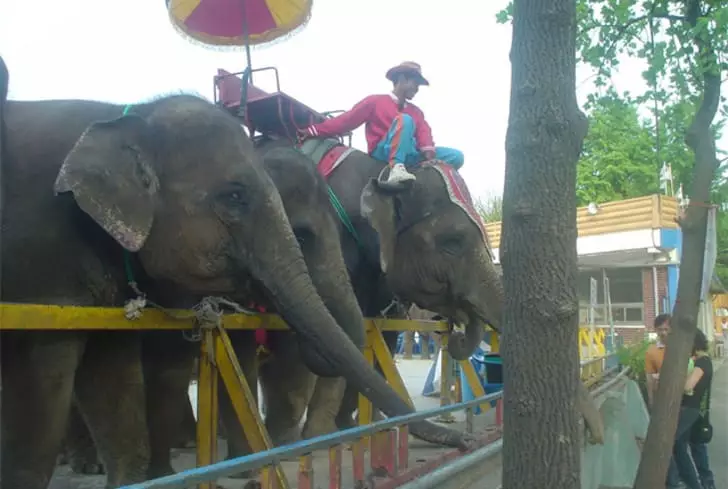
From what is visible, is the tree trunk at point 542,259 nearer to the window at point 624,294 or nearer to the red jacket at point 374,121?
the red jacket at point 374,121

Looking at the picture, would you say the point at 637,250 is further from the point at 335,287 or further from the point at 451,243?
the point at 335,287

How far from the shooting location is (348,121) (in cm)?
647

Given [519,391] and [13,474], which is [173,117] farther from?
[519,391]

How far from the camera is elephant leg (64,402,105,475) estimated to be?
17.0 feet

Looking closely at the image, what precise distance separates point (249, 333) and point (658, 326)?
5296 millimetres

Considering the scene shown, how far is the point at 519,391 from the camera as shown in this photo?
243 centimetres

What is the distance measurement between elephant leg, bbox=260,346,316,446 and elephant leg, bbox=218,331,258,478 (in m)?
0.47

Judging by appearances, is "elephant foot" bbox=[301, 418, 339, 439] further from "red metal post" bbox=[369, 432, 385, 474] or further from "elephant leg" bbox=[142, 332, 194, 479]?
"red metal post" bbox=[369, 432, 385, 474]

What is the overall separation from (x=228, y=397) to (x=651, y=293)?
65.7 feet

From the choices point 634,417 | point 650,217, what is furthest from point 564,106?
point 650,217

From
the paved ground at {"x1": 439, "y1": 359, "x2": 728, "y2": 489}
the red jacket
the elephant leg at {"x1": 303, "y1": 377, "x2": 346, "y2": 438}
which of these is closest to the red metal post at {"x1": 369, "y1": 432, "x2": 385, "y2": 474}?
the paved ground at {"x1": 439, "y1": 359, "x2": 728, "y2": 489}

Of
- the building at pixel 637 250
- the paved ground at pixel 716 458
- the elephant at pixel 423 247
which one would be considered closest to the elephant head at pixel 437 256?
the elephant at pixel 423 247

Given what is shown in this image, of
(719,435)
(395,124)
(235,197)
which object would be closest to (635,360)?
(719,435)

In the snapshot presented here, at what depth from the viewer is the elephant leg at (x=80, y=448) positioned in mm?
5180
